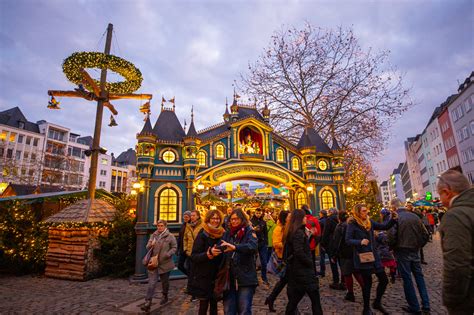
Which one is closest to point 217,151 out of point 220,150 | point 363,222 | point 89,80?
point 220,150

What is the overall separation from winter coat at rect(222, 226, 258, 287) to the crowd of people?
0.01m

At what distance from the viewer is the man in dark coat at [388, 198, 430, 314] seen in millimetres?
5020

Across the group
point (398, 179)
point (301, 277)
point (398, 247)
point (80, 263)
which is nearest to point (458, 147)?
point (398, 247)

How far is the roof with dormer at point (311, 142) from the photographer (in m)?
13.3

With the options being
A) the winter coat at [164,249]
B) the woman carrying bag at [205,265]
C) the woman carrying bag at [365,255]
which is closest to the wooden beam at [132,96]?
the winter coat at [164,249]

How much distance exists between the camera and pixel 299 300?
13.1 ft

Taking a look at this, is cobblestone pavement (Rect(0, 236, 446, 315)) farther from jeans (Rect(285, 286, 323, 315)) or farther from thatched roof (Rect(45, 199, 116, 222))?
thatched roof (Rect(45, 199, 116, 222))

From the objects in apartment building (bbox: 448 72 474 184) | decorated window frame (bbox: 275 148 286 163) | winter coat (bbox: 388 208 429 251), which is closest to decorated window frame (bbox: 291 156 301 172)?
decorated window frame (bbox: 275 148 286 163)

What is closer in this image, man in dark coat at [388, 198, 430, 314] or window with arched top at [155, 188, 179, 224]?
man in dark coat at [388, 198, 430, 314]

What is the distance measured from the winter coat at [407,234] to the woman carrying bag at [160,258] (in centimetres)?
520

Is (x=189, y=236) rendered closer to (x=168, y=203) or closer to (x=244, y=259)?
(x=244, y=259)

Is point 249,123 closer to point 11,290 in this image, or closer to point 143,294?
point 143,294

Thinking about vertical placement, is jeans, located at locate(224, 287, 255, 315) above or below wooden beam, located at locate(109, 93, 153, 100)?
below

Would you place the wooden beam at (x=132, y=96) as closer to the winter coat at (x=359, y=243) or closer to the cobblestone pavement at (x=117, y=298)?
the cobblestone pavement at (x=117, y=298)
